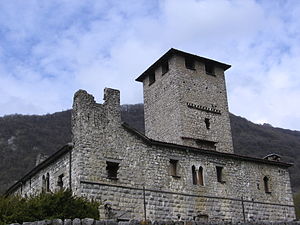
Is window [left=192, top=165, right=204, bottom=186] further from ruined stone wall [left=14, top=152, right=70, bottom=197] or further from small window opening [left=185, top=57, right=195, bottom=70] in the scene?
small window opening [left=185, top=57, right=195, bottom=70]

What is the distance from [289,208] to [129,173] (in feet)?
39.4

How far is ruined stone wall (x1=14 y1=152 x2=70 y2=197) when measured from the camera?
24.6 meters

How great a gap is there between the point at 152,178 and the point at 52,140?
45.9 metres

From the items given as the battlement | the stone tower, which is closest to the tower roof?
the stone tower

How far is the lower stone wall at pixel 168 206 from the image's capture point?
2352 cm

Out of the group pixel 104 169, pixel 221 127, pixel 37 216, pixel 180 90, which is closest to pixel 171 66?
pixel 180 90

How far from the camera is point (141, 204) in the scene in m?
24.7

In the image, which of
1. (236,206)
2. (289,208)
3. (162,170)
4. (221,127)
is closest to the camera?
(162,170)

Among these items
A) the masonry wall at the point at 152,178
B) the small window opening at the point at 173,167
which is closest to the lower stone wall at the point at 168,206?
the masonry wall at the point at 152,178

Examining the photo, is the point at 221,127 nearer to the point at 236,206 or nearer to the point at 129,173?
the point at 236,206

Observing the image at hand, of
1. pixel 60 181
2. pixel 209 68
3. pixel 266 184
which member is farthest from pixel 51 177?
pixel 209 68

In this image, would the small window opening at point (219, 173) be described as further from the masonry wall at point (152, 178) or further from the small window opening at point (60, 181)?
the small window opening at point (60, 181)

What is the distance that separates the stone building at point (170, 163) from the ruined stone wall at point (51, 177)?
56mm

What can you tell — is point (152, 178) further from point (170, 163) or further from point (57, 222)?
point (57, 222)
